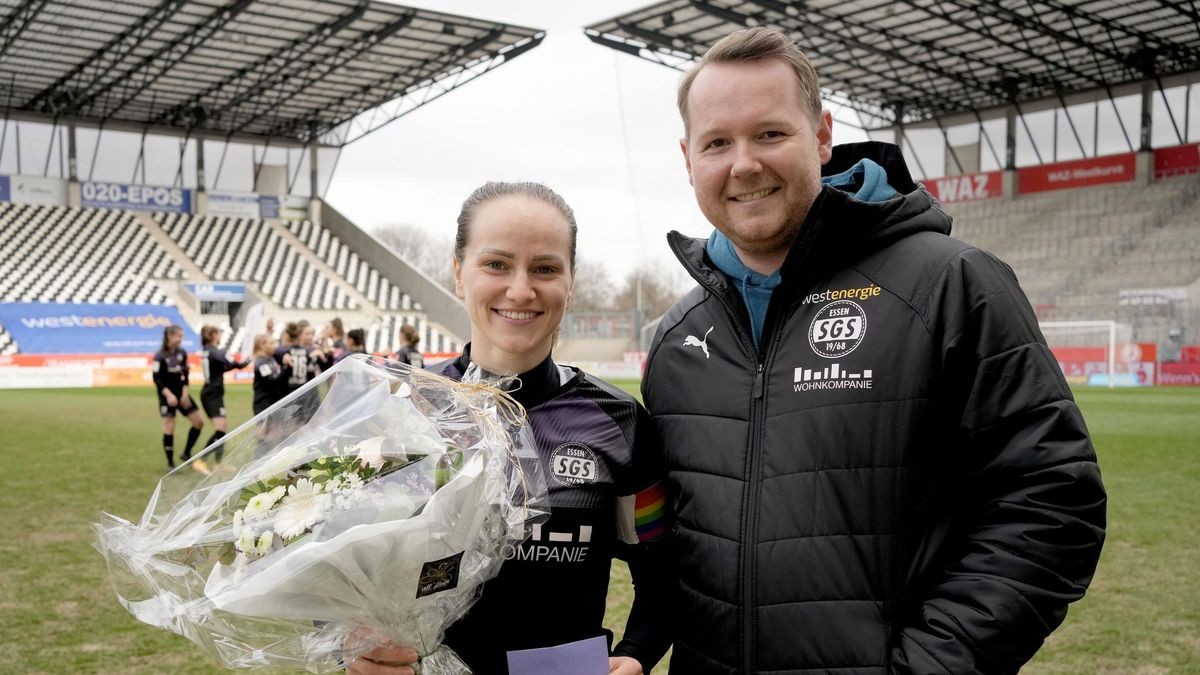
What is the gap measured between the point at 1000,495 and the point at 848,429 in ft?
0.97

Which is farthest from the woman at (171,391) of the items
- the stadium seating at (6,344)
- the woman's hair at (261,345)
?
the stadium seating at (6,344)

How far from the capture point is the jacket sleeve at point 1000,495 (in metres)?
1.71

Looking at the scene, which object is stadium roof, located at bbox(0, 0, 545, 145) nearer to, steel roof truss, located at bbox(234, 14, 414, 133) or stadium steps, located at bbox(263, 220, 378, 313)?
steel roof truss, located at bbox(234, 14, 414, 133)

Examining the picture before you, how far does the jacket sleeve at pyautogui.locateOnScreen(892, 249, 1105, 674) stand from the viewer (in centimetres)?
171

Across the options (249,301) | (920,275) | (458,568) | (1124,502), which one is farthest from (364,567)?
(249,301)

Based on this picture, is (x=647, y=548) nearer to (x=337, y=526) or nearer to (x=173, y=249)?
(x=337, y=526)

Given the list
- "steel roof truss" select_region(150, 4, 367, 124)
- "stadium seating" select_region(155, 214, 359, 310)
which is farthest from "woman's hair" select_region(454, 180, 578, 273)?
"stadium seating" select_region(155, 214, 359, 310)

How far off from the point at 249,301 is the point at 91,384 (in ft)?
31.4

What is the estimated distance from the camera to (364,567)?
5.30 feet

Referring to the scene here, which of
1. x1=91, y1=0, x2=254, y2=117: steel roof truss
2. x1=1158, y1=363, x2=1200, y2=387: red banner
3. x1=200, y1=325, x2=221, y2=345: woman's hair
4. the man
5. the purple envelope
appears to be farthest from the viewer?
x1=1158, y1=363, x2=1200, y2=387: red banner

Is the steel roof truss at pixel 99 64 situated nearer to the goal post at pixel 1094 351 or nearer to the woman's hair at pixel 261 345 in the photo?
the woman's hair at pixel 261 345

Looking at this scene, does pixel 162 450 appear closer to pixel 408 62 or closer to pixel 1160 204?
pixel 408 62

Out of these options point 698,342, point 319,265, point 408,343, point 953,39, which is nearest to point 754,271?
point 698,342

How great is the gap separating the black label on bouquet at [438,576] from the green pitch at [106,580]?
3.39 m
